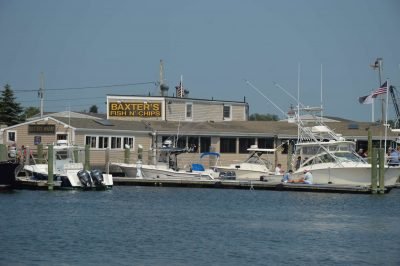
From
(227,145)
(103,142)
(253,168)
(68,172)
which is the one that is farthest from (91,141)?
(253,168)

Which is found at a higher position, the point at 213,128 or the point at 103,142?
the point at 213,128

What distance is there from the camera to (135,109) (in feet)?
229

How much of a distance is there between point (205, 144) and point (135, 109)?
735cm

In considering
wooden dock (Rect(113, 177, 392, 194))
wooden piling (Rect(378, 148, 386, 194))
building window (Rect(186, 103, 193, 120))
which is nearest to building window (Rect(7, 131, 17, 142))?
wooden dock (Rect(113, 177, 392, 194))

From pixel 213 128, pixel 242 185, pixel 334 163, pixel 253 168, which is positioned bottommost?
pixel 242 185

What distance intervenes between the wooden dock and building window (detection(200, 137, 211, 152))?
36.4 feet

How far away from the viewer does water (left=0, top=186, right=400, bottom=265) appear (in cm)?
3008

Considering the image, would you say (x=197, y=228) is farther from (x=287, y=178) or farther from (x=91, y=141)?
(x=91, y=141)

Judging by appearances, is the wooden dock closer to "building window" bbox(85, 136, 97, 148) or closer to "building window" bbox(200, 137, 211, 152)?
"building window" bbox(85, 136, 97, 148)

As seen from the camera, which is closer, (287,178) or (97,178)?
(97,178)

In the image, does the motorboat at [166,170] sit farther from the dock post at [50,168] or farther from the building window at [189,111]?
the building window at [189,111]

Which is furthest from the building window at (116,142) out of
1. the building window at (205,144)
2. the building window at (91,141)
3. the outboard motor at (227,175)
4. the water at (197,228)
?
the water at (197,228)

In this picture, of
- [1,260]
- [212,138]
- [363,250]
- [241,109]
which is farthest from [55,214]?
[241,109]

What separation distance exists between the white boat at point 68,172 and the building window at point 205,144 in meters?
14.4
